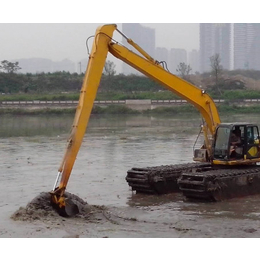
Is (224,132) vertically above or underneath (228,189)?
above

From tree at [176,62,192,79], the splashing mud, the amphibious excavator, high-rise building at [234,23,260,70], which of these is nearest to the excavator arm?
the amphibious excavator

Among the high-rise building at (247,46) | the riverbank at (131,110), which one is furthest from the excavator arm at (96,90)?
the high-rise building at (247,46)

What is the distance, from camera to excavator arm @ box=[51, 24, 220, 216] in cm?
1313

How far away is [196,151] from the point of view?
1703cm

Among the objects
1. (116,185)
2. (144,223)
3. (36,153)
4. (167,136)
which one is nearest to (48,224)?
(144,223)

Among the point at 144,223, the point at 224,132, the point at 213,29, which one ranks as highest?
the point at 213,29

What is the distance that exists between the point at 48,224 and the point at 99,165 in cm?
1009

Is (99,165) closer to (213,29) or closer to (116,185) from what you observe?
(116,185)

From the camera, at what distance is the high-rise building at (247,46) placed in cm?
10631

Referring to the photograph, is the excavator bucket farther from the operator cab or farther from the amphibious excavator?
the operator cab

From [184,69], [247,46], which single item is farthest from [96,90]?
[247,46]

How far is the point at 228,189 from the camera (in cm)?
1520

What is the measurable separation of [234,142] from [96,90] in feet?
14.1

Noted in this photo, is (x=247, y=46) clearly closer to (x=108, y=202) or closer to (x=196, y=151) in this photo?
(x=196, y=151)
